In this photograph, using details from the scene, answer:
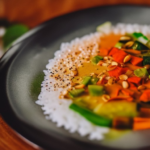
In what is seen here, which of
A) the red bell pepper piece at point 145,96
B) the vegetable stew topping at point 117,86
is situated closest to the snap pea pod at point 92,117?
the vegetable stew topping at point 117,86

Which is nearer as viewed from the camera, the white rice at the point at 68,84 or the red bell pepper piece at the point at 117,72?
the white rice at the point at 68,84

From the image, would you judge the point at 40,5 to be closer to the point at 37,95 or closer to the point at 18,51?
the point at 18,51

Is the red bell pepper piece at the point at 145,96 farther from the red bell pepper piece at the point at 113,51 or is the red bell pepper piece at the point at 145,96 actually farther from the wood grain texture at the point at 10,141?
the wood grain texture at the point at 10,141

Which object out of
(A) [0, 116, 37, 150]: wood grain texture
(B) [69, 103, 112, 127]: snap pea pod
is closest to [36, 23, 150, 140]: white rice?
(B) [69, 103, 112, 127]: snap pea pod

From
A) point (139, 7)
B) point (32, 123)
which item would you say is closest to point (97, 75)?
point (32, 123)

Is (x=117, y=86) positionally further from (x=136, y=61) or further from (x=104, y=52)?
(x=104, y=52)

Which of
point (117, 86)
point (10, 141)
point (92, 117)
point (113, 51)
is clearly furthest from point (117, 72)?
point (10, 141)

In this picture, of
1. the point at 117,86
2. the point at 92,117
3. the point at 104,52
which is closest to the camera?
the point at 92,117
